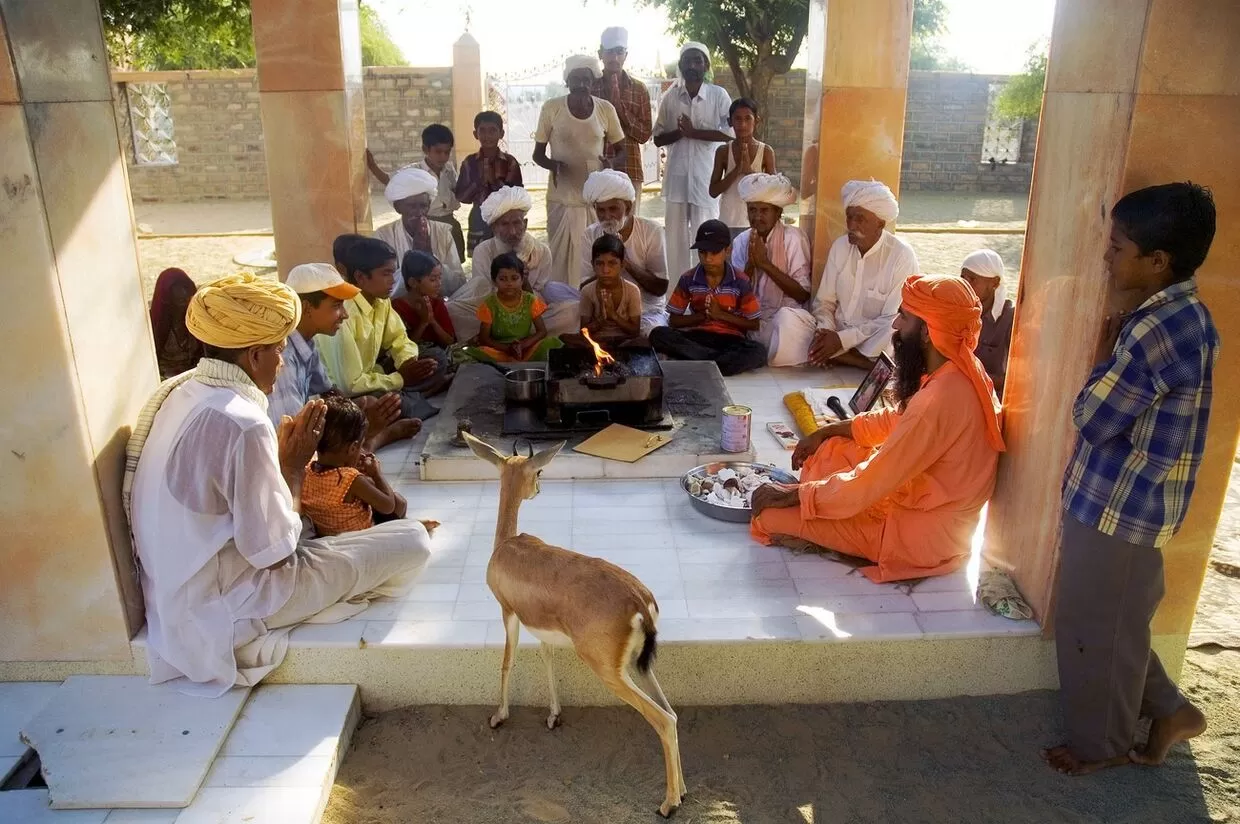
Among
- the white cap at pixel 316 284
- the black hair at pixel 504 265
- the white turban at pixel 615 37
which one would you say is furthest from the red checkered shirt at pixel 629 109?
the white cap at pixel 316 284

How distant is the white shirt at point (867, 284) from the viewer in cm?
713

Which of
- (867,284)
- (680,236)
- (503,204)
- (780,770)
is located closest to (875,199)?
(867,284)

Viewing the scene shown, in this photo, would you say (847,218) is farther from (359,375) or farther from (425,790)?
(425,790)

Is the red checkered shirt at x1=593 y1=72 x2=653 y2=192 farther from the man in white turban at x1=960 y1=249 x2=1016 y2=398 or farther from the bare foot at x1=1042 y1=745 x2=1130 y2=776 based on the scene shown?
the bare foot at x1=1042 y1=745 x2=1130 y2=776

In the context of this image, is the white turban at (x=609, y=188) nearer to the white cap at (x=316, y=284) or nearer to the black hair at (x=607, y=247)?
the black hair at (x=607, y=247)

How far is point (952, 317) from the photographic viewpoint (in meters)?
3.65

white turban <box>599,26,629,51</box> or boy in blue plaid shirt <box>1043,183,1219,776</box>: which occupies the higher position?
white turban <box>599,26,629,51</box>

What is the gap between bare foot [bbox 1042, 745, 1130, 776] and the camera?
332 cm

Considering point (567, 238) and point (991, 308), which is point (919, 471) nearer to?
point (991, 308)

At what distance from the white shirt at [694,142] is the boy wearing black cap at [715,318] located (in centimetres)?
297

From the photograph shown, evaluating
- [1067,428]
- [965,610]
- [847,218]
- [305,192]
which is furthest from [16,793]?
[847,218]

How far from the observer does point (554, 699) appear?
3561 millimetres

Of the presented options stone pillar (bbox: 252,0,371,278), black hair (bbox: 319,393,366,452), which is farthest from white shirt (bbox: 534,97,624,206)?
black hair (bbox: 319,393,366,452)

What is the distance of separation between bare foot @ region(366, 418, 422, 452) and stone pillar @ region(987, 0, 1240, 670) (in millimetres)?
3414
